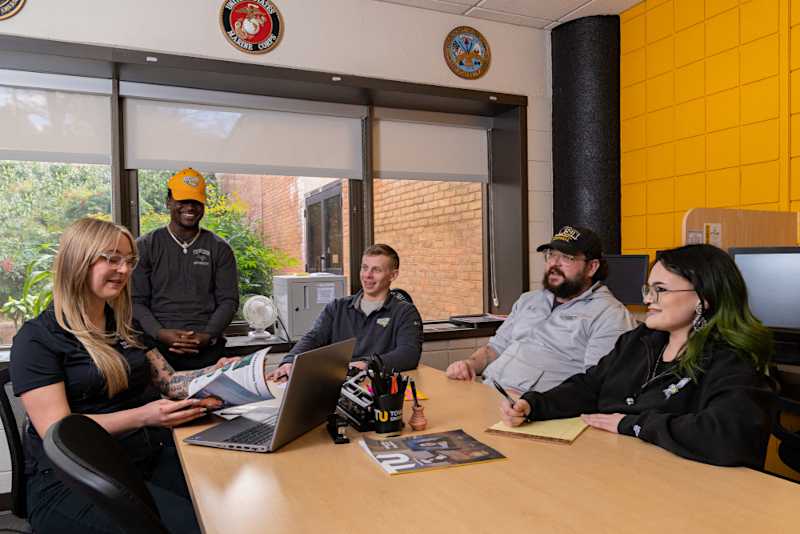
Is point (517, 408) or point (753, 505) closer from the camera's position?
point (753, 505)

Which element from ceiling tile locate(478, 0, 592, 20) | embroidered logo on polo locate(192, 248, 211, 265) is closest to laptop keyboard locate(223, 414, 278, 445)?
embroidered logo on polo locate(192, 248, 211, 265)

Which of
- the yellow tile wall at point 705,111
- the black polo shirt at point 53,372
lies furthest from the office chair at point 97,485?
the yellow tile wall at point 705,111

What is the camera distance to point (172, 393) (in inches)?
82.5

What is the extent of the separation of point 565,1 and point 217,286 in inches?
118

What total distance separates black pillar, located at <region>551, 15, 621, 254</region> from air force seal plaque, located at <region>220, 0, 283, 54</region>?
214 centimetres

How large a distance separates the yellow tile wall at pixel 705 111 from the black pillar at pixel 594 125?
83 mm

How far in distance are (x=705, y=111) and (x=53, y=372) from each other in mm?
3706

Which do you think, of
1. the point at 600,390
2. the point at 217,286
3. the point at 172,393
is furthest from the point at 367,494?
the point at 217,286

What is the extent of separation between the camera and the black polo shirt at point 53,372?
1609 mm

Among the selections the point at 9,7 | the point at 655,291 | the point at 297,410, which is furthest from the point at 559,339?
the point at 9,7

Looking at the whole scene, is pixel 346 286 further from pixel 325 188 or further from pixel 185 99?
pixel 185 99

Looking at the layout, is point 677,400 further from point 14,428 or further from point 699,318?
point 14,428

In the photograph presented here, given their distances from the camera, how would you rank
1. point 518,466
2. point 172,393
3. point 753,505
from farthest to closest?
point 172,393, point 518,466, point 753,505

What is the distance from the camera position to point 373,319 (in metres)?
2.98
